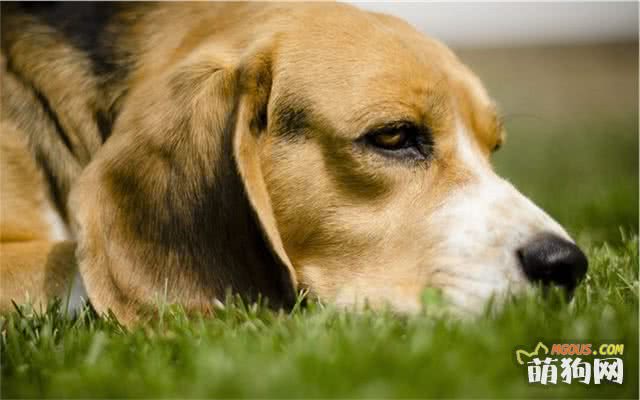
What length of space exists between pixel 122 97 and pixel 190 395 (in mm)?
2148

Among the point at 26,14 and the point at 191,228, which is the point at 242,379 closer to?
the point at 191,228

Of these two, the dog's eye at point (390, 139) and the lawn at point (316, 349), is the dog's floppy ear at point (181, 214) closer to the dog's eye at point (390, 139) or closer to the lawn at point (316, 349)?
the lawn at point (316, 349)

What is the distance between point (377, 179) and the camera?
11.1 feet

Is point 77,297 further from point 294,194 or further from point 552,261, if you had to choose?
point 552,261

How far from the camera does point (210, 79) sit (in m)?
3.45

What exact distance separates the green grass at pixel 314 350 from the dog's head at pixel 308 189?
20cm

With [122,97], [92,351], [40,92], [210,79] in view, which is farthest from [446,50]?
[92,351]

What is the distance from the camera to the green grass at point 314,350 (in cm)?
212

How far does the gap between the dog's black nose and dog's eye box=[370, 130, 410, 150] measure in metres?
0.69

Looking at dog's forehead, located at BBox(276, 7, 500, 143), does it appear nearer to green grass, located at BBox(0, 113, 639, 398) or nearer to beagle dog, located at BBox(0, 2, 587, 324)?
beagle dog, located at BBox(0, 2, 587, 324)

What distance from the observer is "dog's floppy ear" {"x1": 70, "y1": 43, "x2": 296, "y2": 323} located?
3.22m

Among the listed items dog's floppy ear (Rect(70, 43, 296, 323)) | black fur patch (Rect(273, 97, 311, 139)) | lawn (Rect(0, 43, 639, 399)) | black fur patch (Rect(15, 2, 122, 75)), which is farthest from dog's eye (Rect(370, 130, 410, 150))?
black fur patch (Rect(15, 2, 122, 75))

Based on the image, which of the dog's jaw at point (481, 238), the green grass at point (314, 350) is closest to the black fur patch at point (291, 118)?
the dog's jaw at point (481, 238)

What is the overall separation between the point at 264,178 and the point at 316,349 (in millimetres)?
1185
